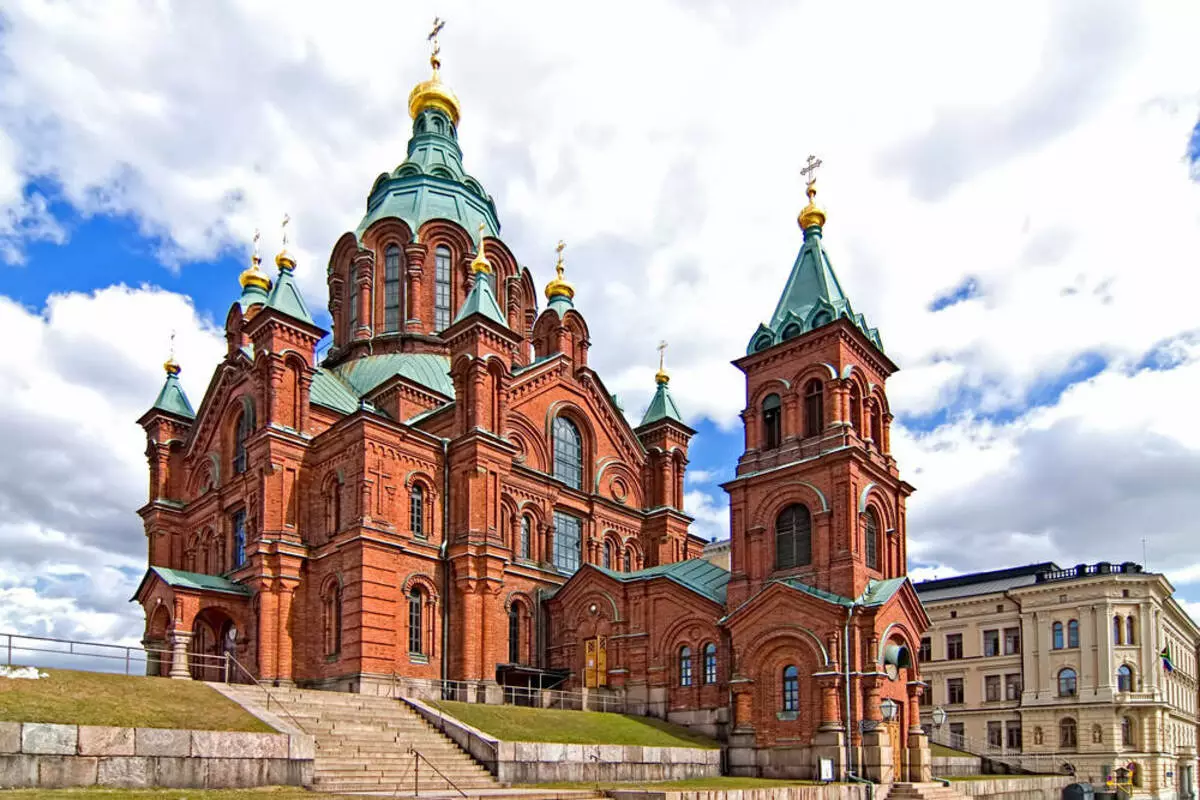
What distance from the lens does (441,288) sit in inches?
1740

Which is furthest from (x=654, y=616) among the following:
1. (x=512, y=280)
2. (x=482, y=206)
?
(x=482, y=206)

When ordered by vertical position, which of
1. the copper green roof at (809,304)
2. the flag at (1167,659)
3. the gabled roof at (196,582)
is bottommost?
the flag at (1167,659)

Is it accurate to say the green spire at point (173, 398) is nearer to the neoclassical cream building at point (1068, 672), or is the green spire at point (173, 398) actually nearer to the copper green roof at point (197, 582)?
the copper green roof at point (197, 582)

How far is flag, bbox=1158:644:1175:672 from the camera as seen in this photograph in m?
52.2

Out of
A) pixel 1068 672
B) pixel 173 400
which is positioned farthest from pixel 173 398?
pixel 1068 672

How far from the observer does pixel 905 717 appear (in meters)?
30.2

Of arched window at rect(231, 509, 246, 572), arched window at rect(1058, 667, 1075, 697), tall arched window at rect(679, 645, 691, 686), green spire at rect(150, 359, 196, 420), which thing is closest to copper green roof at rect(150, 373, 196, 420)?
green spire at rect(150, 359, 196, 420)

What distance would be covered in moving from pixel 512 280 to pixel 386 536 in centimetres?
1827

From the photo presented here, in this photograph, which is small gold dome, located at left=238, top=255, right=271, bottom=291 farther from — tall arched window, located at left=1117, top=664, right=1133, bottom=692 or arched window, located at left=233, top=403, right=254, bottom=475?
tall arched window, located at left=1117, top=664, right=1133, bottom=692

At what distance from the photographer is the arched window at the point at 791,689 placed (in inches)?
1157

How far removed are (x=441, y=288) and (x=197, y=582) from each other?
17355mm

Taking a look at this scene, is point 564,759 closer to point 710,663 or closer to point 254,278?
point 710,663

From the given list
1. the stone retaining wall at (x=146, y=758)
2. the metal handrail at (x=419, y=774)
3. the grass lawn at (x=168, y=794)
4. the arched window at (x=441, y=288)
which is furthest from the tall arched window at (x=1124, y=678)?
the grass lawn at (x=168, y=794)

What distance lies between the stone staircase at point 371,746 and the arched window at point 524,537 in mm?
10950
